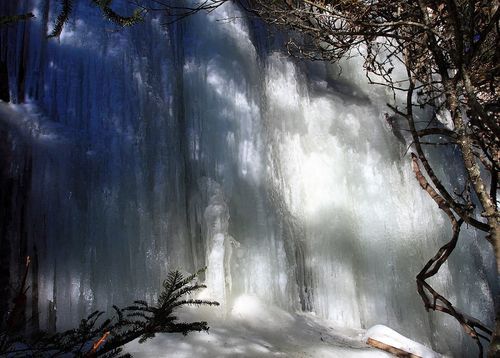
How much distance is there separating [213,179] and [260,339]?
1.69 meters

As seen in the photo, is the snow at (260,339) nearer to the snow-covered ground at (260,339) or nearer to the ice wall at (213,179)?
the snow-covered ground at (260,339)

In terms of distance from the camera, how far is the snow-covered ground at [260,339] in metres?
2.64

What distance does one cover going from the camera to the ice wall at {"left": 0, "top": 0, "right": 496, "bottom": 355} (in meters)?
3.38

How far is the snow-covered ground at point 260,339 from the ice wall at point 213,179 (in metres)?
0.26

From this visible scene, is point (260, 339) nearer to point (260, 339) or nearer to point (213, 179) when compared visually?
point (260, 339)

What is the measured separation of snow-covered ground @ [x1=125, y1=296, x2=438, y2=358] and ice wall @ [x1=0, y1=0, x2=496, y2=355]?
26cm

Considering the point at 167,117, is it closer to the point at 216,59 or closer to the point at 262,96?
the point at 216,59

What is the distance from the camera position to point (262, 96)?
199 inches

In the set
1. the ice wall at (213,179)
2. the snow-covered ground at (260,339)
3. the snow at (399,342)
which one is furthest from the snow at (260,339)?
the ice wall at (213,179)

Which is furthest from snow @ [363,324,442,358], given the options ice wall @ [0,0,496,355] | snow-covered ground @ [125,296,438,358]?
ice wall @ [0,0,496,355]

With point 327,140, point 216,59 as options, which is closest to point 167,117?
point 216,59

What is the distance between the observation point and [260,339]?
3.22 meters

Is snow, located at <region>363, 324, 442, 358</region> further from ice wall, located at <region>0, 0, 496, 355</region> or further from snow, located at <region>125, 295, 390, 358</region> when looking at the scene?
ice wall, located at <region>0, 0, 496, 355</region>

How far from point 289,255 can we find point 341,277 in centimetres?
77
